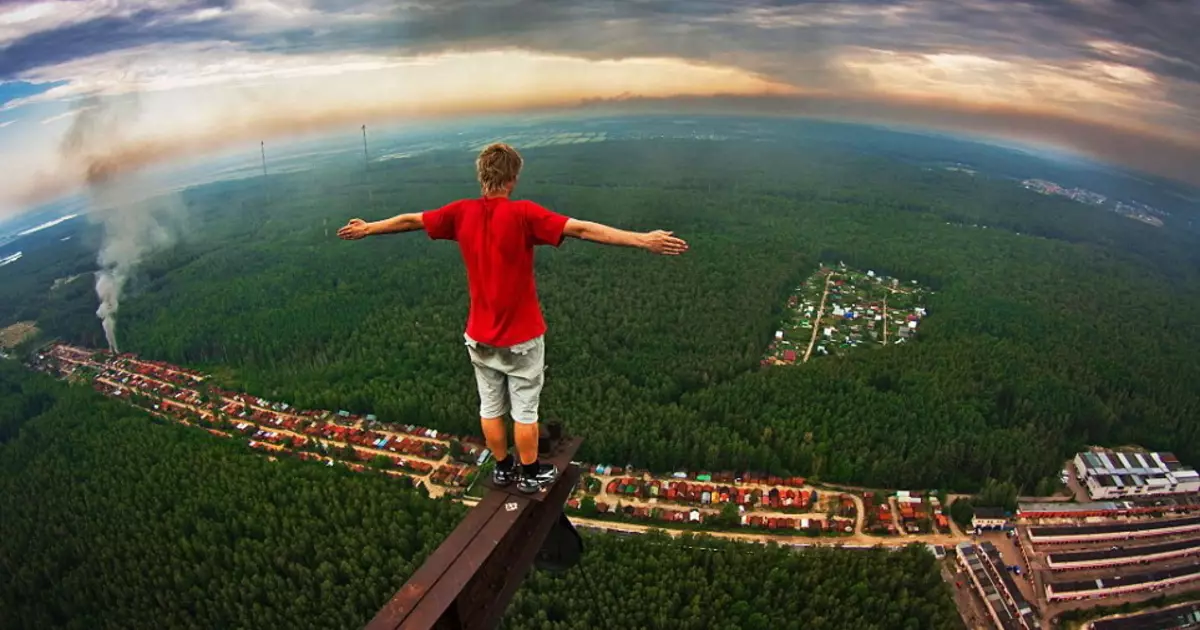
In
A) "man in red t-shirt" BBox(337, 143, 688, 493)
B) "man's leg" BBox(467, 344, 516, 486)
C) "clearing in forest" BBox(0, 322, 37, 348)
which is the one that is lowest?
"clearing in forest" BBox(0, 322, 37, 348)

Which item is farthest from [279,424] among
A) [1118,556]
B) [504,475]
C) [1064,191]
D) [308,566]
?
[1064,191]

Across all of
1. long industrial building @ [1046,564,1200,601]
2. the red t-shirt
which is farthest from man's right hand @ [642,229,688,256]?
long industrial building @ [1046,564,1200,601]

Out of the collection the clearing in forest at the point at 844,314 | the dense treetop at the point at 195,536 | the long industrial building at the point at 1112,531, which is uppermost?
the dense treetop at the point at 195,536

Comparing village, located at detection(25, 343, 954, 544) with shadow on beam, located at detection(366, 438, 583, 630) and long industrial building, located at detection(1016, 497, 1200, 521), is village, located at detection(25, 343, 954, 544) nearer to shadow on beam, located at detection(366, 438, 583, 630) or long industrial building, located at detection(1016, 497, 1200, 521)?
long industrial building, located at detection(1016, 497, 1200, 521)

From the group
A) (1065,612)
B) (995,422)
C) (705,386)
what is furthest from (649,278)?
(1065,612)

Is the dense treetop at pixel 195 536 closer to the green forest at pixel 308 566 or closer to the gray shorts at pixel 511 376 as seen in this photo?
the green forest at pixel 308 566

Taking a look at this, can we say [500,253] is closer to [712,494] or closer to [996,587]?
[712,494]

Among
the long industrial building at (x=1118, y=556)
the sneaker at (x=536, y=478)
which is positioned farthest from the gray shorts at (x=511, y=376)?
the long industrial building at (x=1118, y=556)
